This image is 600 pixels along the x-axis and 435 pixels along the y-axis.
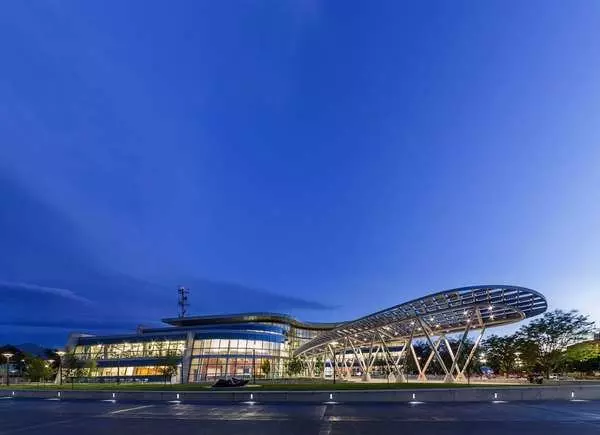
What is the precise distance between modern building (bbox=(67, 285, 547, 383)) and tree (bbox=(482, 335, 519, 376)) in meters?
4.47

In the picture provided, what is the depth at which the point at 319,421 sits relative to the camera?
60.6 ft

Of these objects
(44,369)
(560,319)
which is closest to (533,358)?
(560,319)

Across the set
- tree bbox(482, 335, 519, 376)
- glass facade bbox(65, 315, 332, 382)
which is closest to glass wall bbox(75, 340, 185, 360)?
glass facade bbox(65, 315, 332, 382)

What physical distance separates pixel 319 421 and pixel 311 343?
6453 centimetres

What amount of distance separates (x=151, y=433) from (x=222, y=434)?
272 centimetres

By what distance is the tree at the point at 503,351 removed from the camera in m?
70.6

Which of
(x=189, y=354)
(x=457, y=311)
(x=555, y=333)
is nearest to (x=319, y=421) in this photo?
(x=457, y=311)

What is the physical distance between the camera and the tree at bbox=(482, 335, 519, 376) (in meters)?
70.6

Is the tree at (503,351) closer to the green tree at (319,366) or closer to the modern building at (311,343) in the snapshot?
the modern building at (311,343)

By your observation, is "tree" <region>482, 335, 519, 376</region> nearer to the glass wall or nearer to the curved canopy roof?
the glass wall

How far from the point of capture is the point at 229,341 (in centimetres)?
8712

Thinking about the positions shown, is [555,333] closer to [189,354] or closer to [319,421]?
[319,421]

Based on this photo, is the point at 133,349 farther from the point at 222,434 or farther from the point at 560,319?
the point at 222,434

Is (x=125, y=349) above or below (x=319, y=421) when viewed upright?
above
